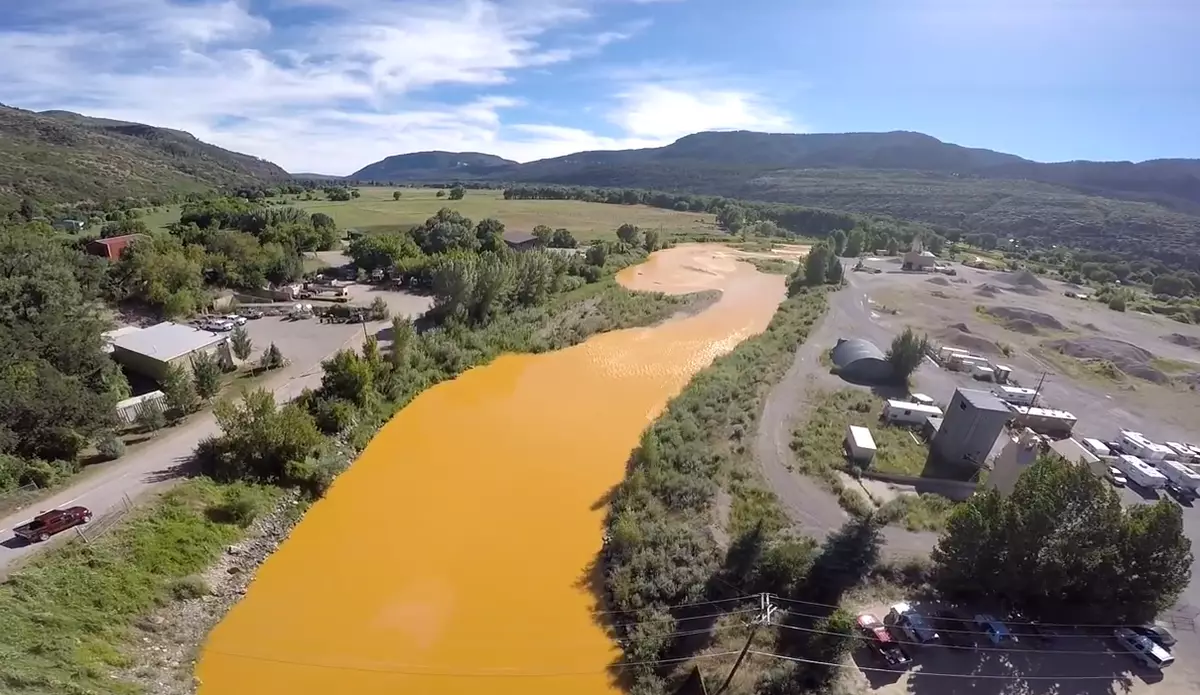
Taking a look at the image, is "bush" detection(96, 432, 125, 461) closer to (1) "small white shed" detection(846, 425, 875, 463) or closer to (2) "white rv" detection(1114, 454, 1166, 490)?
(1) "small white shed" detection(846, 425, 875, 463)

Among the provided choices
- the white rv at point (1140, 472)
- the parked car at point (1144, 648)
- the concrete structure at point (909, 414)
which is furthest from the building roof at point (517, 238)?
the parked car at point (1144, 648)

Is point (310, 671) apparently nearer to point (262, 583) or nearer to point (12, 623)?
point (262, 583)

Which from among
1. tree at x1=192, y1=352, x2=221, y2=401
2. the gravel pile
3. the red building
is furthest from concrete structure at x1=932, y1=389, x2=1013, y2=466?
the red building

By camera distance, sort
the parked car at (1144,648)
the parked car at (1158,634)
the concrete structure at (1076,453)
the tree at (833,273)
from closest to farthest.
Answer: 1. the parked car at (1144,648)
2. the parked car at (1158,634)
3. the concrete structure at (1076,453)
4. the tree at (833,273)

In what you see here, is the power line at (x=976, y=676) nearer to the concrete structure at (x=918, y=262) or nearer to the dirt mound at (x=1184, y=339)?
the dirt mound at (x=1184, y=339)

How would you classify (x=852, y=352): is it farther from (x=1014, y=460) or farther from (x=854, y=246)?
(x=854, y=246)

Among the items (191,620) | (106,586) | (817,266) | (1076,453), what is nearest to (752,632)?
(191,620)
